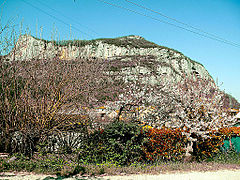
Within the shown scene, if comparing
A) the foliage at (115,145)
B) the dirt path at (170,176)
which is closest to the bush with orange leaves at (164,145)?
the foliage at (115,145)

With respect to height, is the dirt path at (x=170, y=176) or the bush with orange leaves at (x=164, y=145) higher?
the bush with orange leaves at (x=164, y=145)

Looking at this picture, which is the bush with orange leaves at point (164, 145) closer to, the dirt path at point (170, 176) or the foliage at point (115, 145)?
the foliage at point (115, 145)

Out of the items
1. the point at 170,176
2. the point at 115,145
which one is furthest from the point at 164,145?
the point at 115,145

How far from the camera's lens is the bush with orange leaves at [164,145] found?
552 centimetres

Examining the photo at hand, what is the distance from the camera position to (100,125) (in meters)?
5.95

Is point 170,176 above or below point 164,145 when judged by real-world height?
below

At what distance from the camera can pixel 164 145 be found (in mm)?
5570

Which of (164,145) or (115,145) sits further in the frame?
(164,145)

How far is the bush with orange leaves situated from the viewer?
552 centimetres

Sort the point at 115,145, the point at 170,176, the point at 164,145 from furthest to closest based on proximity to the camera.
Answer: the point at 164,145 < the point at 115,145 < the point at 170,176

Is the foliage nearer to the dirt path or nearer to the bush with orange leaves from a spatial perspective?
the bush with orange leaves

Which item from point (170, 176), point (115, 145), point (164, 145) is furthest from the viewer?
point (164, 145)

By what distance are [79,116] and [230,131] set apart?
5963 mm

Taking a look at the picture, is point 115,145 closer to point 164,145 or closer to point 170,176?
point 164,145
